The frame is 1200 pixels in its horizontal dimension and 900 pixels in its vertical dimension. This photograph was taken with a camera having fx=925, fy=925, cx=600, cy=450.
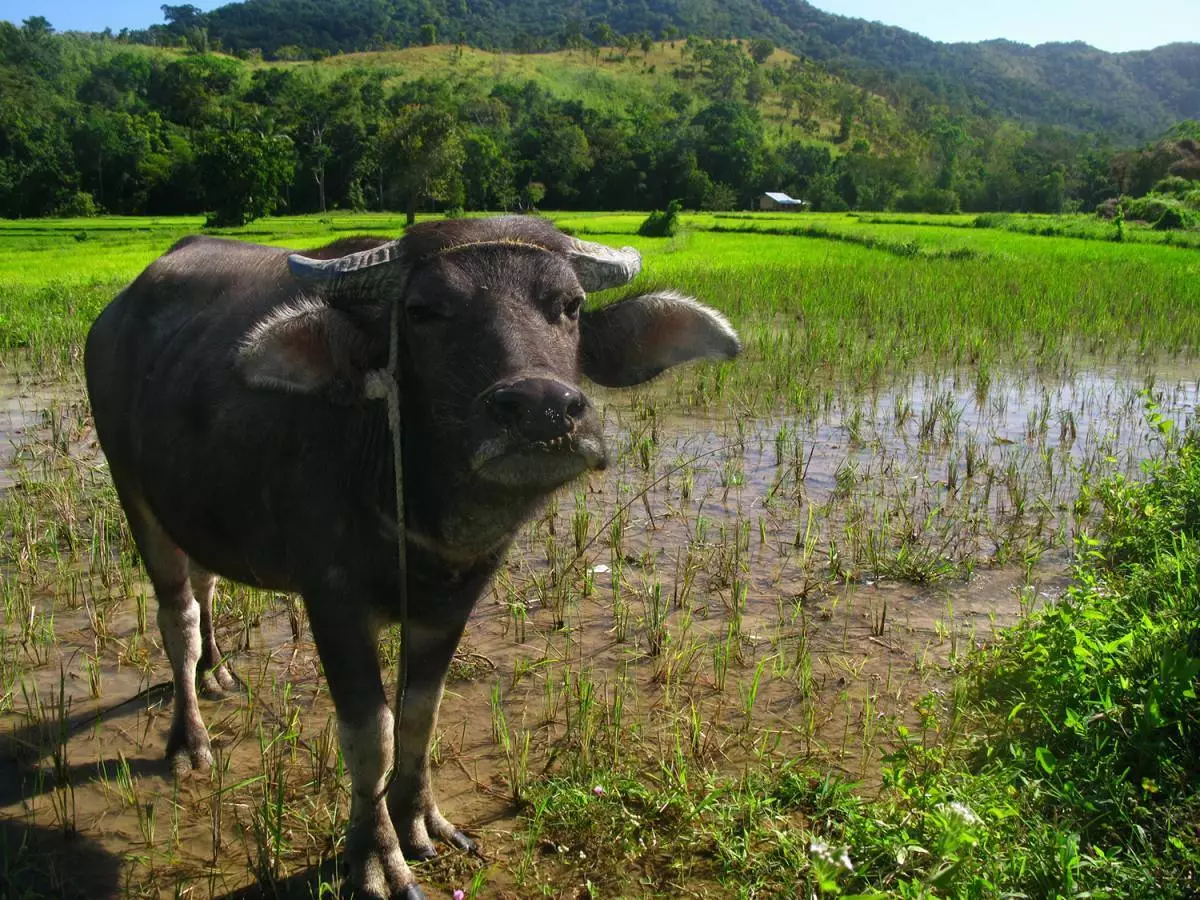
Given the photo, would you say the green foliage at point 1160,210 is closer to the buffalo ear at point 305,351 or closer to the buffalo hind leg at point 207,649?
the buffalo hind leg at point 207,649

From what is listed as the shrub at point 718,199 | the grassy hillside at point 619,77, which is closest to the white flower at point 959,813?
the shrub at point 718,199

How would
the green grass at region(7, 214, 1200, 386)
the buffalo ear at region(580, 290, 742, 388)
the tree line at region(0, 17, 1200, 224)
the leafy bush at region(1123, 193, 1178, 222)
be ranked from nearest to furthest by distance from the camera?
the buffalo ear at region(580, 290, 742, 388)
the green grass at region(7, 214, 1200, 386)
the leafy bush at region(1123, 193, 1178, 222)
the tree line at region(0, 17, 1200, 224)

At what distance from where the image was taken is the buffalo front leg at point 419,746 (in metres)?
2.24

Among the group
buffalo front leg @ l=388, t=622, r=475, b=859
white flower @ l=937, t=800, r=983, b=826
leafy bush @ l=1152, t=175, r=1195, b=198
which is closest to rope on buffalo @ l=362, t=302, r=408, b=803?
buffalo front leg @ l=388, t=622, r=475, b=859

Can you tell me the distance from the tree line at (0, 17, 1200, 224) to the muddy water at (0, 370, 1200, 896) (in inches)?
727

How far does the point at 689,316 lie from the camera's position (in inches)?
94.3

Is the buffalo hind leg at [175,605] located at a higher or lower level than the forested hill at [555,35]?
lower

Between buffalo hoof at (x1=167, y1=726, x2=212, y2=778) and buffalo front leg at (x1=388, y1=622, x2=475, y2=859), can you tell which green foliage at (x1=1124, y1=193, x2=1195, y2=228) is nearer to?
buffalo front leg at (x1=388, y1=622, x2=475, y2=859)

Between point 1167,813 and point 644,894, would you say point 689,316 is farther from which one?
point 1167,813

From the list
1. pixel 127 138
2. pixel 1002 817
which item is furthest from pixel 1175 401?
pixel 127 138

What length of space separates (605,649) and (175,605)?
1380mm

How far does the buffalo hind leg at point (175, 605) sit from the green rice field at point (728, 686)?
0.59ft

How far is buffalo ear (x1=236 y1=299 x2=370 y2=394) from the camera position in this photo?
1940 millimetres

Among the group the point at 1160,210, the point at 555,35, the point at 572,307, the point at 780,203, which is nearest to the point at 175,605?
the point at 572,307
